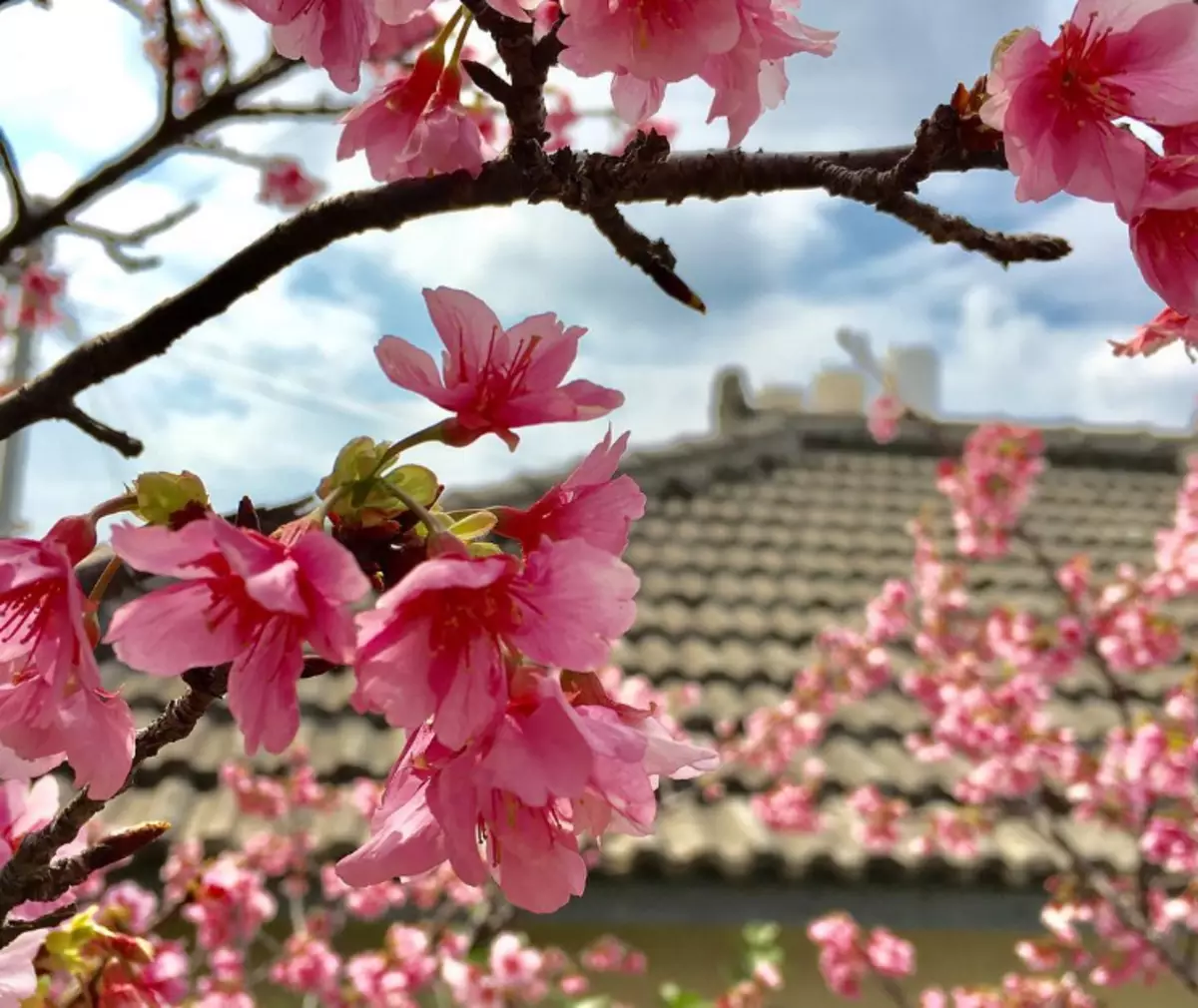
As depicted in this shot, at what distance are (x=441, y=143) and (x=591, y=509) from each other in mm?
305

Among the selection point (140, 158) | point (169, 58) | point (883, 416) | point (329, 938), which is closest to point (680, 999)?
point (329, 938)

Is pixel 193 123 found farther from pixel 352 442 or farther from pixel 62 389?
pixel 352 442

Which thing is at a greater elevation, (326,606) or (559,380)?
(559,380)

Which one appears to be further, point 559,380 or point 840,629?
point 840,629

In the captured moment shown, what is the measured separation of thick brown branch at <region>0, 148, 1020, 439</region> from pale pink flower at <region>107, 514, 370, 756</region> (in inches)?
9.7

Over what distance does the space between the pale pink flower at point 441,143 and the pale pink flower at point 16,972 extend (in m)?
0.51

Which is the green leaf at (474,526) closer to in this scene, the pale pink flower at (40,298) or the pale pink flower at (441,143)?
the pale pink flower at (441,143)

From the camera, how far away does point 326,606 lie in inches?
14.1

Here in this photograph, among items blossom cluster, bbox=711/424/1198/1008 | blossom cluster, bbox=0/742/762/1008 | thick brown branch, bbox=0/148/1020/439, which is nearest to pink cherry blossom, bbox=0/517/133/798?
thick brown branch, bbox=0/148/1020/439

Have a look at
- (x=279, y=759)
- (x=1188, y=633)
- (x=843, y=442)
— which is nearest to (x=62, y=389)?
(x=279, y=759)

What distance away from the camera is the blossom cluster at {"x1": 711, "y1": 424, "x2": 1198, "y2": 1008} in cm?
250

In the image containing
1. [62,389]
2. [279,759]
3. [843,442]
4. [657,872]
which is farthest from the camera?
[843,442]

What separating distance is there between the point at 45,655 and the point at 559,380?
250 millimetres

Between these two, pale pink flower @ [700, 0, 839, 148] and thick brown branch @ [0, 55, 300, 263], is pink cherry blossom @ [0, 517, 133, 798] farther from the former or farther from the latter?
thick brown branch @ [0, 55, 300, 263]
